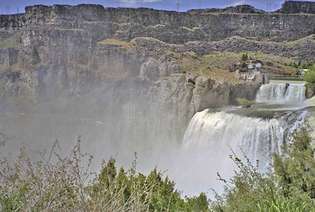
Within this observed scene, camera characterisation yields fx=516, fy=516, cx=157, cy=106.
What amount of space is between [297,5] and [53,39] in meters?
16.3

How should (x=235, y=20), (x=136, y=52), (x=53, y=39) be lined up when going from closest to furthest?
(x=136, y=52) < (x=53, y=39) < (x=235, y=20)

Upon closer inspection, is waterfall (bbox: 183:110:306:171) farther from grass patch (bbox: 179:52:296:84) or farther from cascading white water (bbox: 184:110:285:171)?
grass patch (bbox: 179:52:296:84)

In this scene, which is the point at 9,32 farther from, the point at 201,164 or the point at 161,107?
the point at 201,164

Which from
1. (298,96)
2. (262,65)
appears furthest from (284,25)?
(298,96)

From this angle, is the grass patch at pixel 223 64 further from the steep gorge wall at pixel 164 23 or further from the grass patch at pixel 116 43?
the grass patch at pixel 116 43

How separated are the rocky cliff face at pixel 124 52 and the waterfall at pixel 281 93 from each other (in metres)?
3.46

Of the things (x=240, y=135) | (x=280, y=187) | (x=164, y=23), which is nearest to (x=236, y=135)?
(x=240, y=135)

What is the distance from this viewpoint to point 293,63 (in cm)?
2883

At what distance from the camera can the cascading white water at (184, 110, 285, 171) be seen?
16.4 meters

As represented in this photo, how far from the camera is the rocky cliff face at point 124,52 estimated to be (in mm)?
25719

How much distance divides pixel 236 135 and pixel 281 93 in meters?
4.66

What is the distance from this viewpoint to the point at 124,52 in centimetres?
2803

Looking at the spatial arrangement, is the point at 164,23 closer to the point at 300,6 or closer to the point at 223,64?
the point at 223,64

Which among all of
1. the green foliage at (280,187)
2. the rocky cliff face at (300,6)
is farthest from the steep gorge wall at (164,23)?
the green foliage at (280,187)
